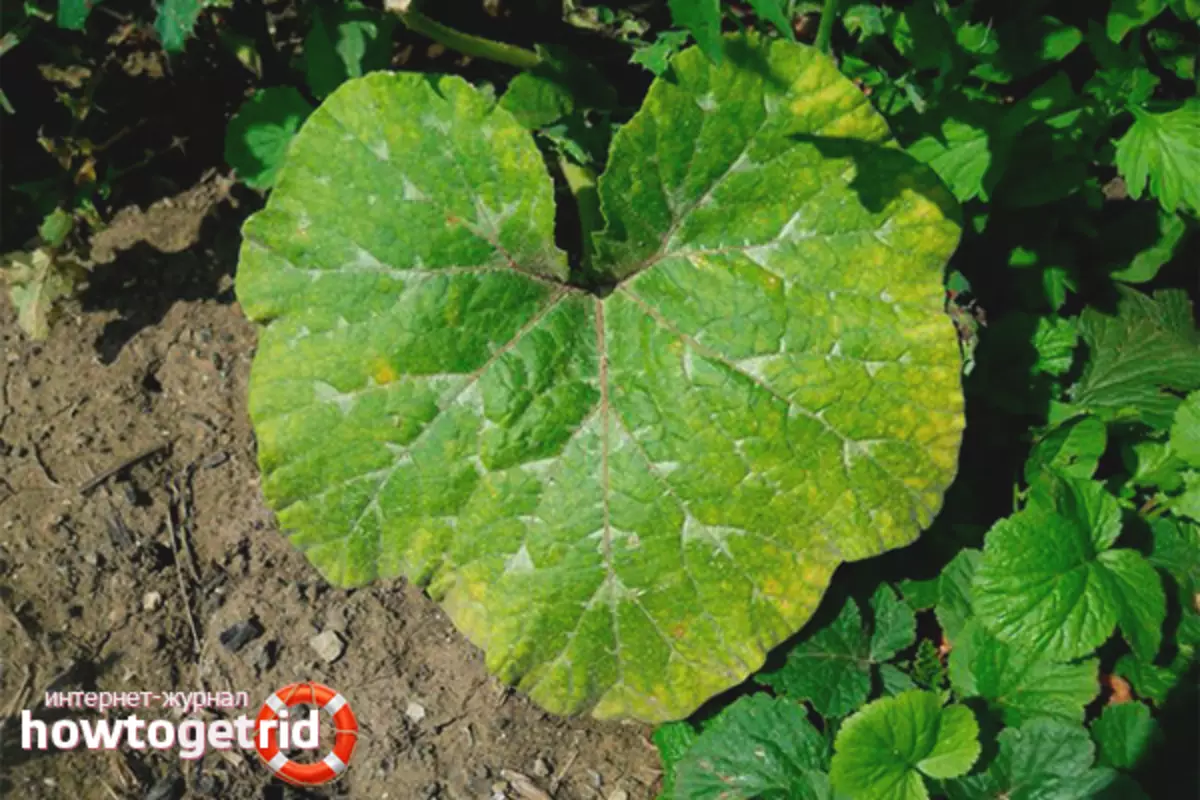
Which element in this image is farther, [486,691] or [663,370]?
[486,691]

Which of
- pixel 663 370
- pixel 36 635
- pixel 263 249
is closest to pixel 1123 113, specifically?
pixel 663 370

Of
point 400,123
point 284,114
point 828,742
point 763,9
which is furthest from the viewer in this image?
point 284,114

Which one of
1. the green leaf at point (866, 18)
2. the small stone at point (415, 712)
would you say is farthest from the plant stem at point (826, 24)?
the small stone at point (415, 712)

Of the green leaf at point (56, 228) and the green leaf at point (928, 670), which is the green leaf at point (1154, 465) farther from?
the green leaf at point (56, 228)

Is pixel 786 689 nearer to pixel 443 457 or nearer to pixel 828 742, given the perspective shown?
pixel 828 742

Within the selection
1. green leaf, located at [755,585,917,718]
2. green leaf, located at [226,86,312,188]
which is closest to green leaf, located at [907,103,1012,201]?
green leaf, located at [755,585,917,718]

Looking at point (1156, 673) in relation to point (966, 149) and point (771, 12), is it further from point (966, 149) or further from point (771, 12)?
point (771, 12)
